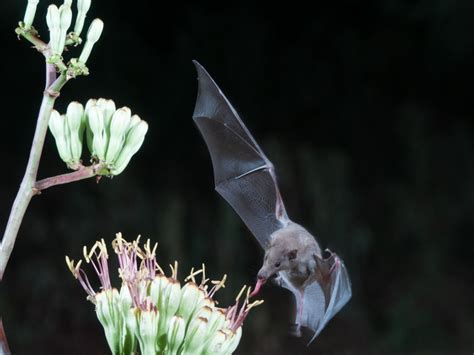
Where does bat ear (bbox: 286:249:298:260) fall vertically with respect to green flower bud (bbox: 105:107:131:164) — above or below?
below

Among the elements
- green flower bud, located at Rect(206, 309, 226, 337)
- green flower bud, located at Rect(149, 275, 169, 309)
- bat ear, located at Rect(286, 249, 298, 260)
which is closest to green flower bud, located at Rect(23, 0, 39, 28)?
green flower bud, located at Rect(149, 275, 169, 309)

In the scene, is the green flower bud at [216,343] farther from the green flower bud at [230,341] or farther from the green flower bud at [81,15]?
the green flower bud at [81,15]

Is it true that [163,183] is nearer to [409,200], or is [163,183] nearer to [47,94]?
[409,200]

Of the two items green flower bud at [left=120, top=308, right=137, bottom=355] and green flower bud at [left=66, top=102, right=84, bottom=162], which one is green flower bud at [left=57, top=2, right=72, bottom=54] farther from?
green flower bud at [left=120, top=308, right=137, bottom=355]

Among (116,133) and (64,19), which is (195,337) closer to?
(116,133)

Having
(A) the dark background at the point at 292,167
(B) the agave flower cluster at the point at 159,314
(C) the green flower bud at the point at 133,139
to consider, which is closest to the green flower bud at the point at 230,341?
(B) the agave flower cluster at the point at 159,314

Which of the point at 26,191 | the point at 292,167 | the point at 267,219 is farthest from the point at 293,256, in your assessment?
the point at 292,167
